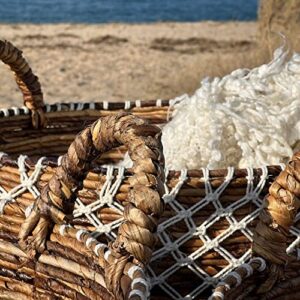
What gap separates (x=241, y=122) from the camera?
1.37 meters

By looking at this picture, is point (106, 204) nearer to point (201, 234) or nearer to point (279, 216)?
point (201, 234)

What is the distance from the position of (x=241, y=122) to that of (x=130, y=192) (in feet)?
2.08

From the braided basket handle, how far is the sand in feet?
9.16

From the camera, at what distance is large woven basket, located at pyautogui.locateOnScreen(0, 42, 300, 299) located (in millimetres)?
888

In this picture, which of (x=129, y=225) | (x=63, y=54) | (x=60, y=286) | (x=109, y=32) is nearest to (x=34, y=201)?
(x=60, y=286)

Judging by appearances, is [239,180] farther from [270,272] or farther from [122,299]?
[122,299]

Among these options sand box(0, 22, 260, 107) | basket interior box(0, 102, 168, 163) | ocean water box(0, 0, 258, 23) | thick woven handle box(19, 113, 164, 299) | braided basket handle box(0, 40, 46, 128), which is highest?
thick woven handle box(19, 113, 164, 299)

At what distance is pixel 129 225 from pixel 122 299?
0.08 meters

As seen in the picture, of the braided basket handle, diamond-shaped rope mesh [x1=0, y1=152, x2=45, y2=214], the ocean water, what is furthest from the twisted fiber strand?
the ocean water

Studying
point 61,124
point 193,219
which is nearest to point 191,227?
point 193,219

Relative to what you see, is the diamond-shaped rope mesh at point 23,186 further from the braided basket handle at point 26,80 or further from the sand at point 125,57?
the sand at point 125,57

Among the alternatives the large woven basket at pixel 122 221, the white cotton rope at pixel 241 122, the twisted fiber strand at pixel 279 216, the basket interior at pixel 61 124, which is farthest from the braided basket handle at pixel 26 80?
the twisted fiber strand at pixel 279 216

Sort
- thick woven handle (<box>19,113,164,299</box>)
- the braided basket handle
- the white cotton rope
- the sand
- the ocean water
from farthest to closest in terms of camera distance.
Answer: the ocean water → the sand → the braided basket handle → the white cotton rope → thick woven handle (<box>19,113,164,299</box>)

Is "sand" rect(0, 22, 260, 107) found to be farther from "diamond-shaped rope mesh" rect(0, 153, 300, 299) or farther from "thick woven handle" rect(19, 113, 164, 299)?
"thick woven handle" rect(19, 113, 164, 299)
